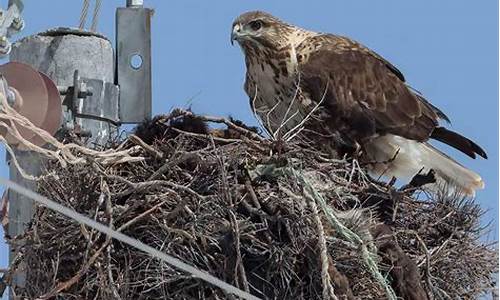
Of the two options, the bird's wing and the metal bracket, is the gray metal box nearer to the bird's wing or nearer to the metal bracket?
the metal bracket

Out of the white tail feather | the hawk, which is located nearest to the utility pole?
the hawk

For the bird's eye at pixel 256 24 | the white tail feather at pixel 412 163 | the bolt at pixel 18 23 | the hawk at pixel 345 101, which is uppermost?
the bolt at pixel 18 23

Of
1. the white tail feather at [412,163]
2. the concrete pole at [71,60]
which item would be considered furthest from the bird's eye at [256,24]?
the concrete pole at [71,60]

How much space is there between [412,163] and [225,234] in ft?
6.09

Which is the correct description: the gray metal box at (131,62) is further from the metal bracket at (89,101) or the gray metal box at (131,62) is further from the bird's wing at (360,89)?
the bird's wing at (360,89)

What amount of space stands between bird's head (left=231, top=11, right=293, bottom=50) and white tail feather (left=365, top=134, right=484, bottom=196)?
2.17ft

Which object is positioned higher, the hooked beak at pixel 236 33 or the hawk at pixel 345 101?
the hooked beak at pixel 236 33

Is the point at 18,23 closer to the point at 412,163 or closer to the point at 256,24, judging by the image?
the point at 256,24

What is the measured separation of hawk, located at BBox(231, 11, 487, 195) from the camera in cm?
615

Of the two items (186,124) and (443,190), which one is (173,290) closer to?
(186,124)

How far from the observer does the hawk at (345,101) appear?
6.15m

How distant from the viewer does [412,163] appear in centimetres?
638

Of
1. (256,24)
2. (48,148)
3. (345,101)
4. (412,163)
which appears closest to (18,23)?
(48,148)

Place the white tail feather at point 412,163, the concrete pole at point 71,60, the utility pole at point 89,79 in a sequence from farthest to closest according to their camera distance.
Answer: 1. the white tail feather at point 412,163
2. the concrete pole at point 71,60
3. the utility pole at point 89,79
